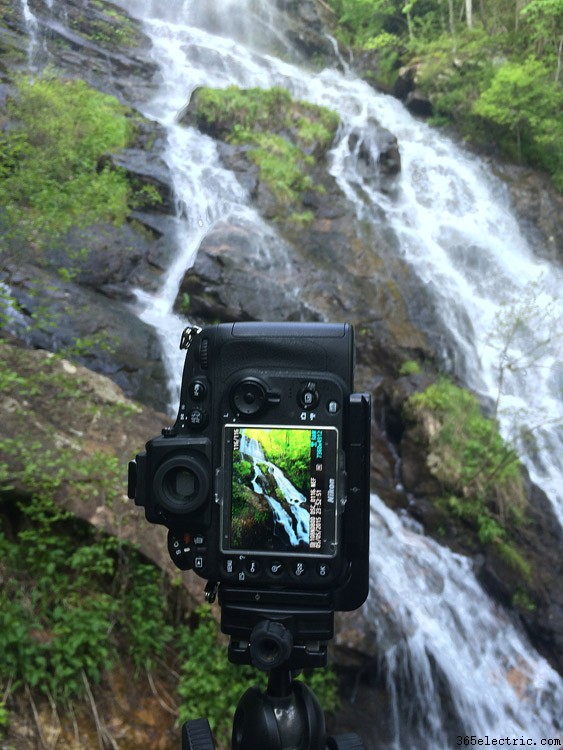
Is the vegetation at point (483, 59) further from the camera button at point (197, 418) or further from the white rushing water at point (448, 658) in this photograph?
the camera button at point (197, 418)

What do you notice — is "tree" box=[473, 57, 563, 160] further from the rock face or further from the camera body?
the camera body

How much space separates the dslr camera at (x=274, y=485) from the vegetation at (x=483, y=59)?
1110 cm

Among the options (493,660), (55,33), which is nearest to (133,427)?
(493,660)

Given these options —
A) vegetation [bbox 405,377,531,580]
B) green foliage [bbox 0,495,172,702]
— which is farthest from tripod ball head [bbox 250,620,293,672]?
vegetation [bbox 405,377,531,580]

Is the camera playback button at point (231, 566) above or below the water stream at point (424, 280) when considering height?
below

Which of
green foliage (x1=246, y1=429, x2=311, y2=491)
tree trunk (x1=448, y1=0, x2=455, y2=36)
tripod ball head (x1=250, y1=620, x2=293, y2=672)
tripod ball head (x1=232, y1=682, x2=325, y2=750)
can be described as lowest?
tripod ball head (x1=232, y1=682, x2=325, y2=750)

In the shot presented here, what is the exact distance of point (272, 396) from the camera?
1.33 metres

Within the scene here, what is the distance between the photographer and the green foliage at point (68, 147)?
5.84 metres

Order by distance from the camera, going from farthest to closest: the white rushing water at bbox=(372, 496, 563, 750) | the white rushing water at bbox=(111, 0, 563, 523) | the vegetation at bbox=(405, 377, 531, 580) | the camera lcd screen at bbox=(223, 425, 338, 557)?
the white rushing water at bbox=(111, 0, 563, 523) < the vegetation at bbox=(405, 377, 531, 580) < the white rushing water at bbox=(372, 496, 563, 750) < the camera lcd screen at bbox=(223, 425, 338, 557)

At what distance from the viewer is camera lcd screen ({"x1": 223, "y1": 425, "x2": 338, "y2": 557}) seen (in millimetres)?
1304

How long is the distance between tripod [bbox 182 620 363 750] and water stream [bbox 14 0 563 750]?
12.0 feet

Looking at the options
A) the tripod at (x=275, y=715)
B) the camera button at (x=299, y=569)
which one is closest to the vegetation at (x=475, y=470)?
the tripod at (x=275, y=715)

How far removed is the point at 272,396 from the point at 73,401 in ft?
12.2

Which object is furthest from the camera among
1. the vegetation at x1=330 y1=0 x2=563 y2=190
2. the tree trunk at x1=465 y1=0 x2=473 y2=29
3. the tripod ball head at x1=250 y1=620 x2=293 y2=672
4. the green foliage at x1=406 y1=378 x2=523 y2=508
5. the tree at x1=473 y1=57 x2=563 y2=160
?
the tree trunk at x1=465 y1=0 x2=473 y2=29
